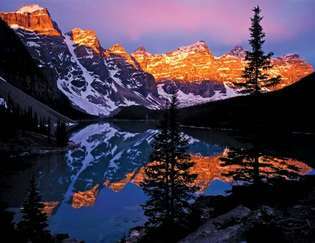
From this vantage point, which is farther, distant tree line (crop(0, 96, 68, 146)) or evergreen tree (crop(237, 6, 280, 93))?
distant tree line (crop(0, 96, 68, 146))

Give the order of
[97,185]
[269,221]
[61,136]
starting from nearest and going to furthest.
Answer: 1. [269,221]
2. [97,185]
3. [61,136]

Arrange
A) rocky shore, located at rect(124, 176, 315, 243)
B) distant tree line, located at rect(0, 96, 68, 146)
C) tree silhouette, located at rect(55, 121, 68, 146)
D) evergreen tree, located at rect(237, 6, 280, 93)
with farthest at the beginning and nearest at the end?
tree silhouette, located at rect(55, 121, 68, 146) < distant tree line, located at rect(0, 96, 68, 146) < evergreen tree, located at rect(237, 6, 280, 93) < rocky shore, located at rect(124, 176, 315, 243)

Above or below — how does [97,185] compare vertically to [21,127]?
below

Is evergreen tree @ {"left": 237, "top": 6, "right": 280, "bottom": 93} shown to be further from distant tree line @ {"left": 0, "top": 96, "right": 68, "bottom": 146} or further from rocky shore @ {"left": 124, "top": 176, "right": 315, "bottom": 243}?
distant tree line @ {"left": 0, "top": 96, "right": 68, "bottom": 146}

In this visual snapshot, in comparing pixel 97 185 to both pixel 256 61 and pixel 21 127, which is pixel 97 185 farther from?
pixel 21 127

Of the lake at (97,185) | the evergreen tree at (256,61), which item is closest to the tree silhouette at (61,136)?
the lake at (97,185)

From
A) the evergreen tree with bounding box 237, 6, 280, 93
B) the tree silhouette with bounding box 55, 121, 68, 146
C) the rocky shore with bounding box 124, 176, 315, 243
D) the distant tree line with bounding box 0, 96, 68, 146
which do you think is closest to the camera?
the rocky shore with bounding box 124, 176, 315, 243

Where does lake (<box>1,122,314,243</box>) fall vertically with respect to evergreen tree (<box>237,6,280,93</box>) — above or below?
below

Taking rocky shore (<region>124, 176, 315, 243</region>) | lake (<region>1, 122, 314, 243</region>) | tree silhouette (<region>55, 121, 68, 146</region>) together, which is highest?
tree silhouette (<region>55, 121, 68, 146</region>)

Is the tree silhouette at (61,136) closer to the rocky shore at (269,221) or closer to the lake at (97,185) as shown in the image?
the lake at (97,185)

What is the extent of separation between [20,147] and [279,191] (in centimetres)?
8546

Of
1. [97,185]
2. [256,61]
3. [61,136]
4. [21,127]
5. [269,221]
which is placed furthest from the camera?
[21,127]

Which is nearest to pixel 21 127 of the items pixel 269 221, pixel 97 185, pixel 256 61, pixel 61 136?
pixel 61 136

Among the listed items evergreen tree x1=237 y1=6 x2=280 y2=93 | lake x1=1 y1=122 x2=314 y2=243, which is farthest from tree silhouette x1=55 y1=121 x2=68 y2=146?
evergreen tree x1=237 y1=6 x2=280 y2=93
